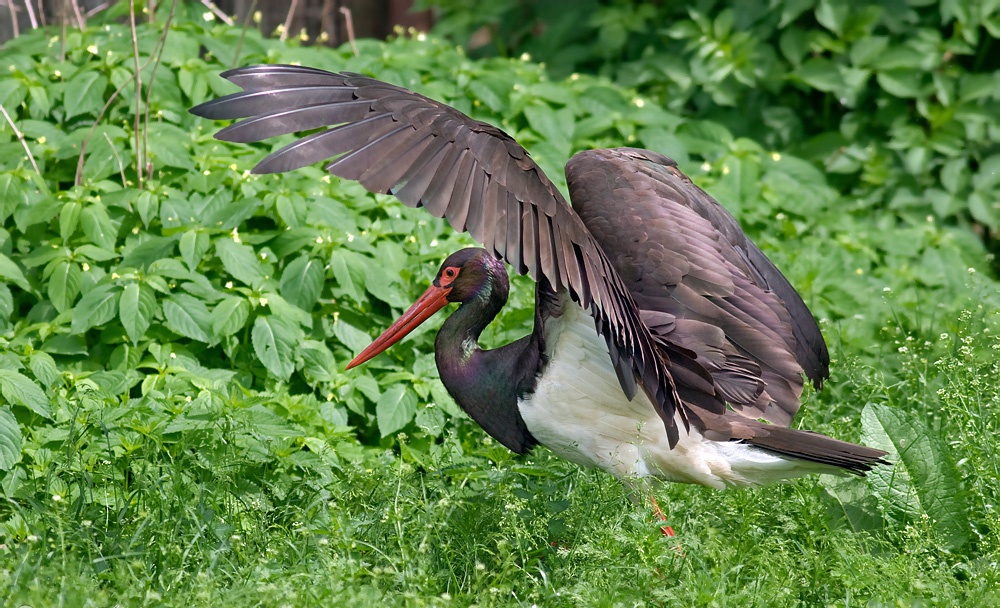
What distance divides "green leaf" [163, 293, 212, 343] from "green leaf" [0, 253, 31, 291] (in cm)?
46

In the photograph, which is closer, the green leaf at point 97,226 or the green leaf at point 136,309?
the green leaf at point 136,309

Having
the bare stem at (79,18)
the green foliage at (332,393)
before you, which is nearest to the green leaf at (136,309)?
the green foliage at (332,393)

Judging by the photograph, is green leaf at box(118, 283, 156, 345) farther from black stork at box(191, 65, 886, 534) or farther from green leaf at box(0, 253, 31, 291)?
black stork at box(191, 65, 886, 534)

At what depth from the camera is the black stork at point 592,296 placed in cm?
239

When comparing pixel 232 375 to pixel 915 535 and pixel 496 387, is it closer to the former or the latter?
pixel 496 387

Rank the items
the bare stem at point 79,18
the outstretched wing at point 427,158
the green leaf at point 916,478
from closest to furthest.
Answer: the outstretched wing at point 427,158, the green leaf at point 916,478, the bare stem at point 79,18

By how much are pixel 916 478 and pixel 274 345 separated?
6.42ft

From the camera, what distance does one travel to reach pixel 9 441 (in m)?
3.07

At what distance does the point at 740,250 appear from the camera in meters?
3.75

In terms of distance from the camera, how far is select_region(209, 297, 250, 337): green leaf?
366cm

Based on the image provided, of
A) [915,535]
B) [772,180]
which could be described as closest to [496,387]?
[915,535]

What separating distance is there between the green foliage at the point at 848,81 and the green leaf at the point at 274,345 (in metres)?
2.58

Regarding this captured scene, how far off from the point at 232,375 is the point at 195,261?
0.42 m

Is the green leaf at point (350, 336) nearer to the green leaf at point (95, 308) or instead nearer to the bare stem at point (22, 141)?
the green leaf at point (95, 308)
